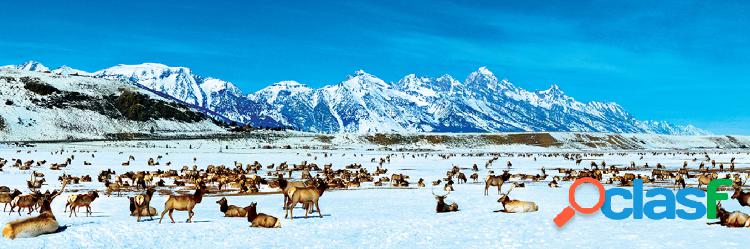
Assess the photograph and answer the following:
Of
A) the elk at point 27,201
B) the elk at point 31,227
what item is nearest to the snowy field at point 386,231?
the elk at point 31,227

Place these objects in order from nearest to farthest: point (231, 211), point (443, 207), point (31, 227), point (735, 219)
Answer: point (31, 227) < point (735, 219) < point (231, 211) < point (443, 207)

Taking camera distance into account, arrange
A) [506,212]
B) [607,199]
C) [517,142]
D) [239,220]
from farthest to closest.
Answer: [517,142], [607,199], [506,212], [239,220]

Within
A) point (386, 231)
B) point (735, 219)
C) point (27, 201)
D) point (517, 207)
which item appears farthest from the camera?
point (517, 207)

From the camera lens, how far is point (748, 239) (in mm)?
14531

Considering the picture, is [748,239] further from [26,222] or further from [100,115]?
[100,115]

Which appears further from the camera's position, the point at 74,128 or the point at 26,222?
the point at 74,128

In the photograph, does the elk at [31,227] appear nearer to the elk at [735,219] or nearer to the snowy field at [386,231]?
the snowy field at [386,231]

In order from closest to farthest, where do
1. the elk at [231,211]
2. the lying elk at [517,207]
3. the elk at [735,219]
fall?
the elk at [735,219], the elk at [231,211], the lying elk at [517,207]

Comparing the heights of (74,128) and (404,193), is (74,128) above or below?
above

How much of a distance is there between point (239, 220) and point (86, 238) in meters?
4.93

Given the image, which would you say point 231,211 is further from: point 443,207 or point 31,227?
point 443,207

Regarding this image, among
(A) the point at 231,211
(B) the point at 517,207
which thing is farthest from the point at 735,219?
(A) the point at 231,211

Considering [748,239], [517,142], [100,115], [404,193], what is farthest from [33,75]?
[748,239]

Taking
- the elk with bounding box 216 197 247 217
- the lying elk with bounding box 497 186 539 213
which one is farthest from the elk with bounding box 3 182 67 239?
the lying elk with bounding box 497 186 539 213
